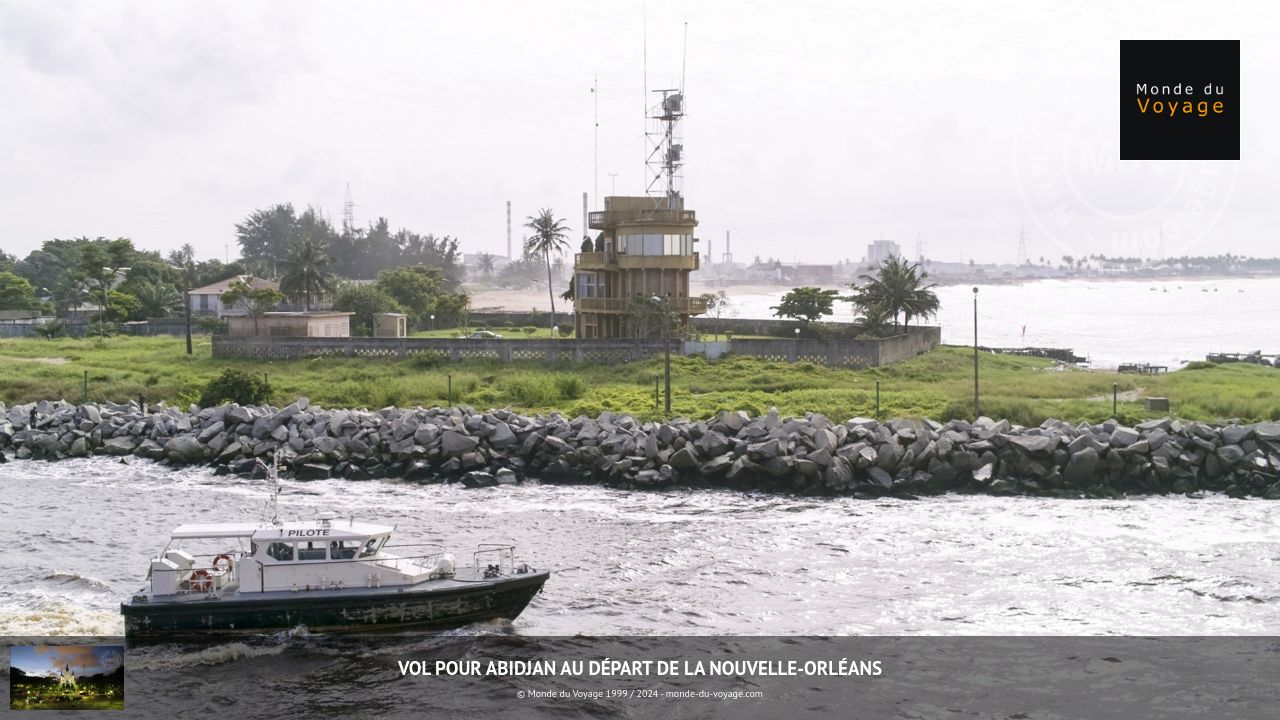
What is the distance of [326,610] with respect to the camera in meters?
28.2

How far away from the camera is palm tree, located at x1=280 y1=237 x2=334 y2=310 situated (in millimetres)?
103500

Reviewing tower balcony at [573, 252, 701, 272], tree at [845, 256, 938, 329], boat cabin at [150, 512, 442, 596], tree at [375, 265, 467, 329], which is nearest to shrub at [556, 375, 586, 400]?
tower balcony at [573, 252, 701, 272]

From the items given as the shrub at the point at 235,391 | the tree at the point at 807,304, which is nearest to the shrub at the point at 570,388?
the shrub at the point at 235,391

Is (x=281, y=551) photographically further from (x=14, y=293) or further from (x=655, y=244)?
(x=14, y=293)

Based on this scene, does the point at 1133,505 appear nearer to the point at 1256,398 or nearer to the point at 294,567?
the point at 1256,398

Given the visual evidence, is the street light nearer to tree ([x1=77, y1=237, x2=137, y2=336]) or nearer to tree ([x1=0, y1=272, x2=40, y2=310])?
tree ([x1=77, y1=237, x2=137, y2=336])

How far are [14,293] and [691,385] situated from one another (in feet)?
302

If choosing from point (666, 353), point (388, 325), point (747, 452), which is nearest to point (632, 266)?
point (388, 325)

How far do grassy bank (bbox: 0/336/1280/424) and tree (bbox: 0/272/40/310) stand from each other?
52728 mm

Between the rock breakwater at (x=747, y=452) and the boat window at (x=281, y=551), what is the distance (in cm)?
1670

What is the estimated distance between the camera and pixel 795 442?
4619 centimetres

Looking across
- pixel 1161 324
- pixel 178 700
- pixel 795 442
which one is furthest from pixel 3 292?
pixel 1161 324

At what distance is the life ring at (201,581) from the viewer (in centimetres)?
2839

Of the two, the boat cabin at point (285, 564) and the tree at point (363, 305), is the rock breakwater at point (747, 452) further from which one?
the tree at point (363, 305)
